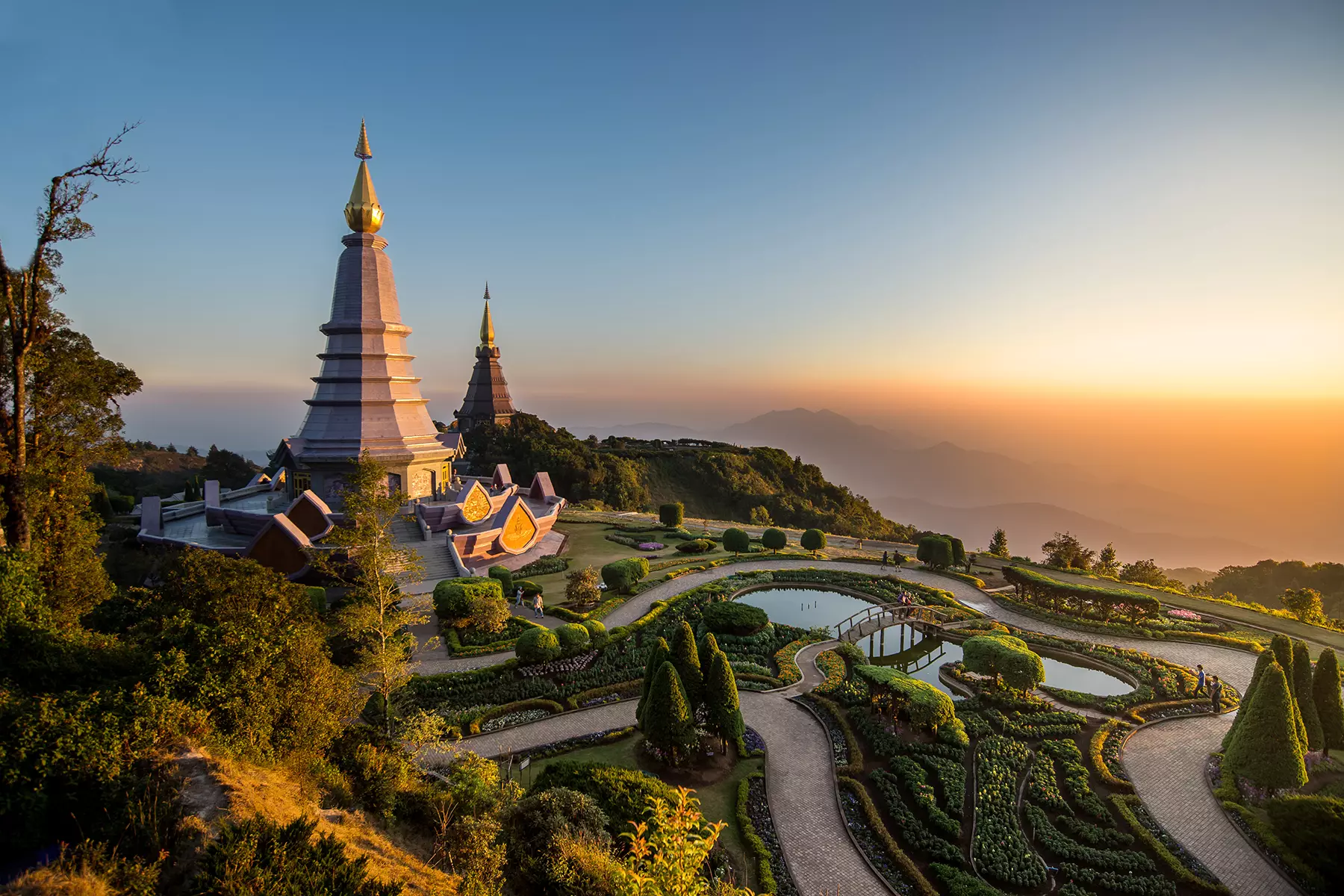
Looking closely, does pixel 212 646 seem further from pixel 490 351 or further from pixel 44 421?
pixel 490 351

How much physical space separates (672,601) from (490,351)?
45784mm

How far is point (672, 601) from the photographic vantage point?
2602cm

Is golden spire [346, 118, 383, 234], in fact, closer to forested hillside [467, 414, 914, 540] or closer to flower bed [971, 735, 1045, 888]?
forested hillside [467, 414, 914, 540]

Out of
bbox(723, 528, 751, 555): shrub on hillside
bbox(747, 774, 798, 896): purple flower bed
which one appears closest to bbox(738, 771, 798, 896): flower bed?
bbox(747, 774, 798, 896): purple flower bed

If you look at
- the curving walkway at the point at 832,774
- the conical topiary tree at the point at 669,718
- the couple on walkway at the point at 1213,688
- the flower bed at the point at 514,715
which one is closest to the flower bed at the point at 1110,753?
the curving walkway at the point at 832,774

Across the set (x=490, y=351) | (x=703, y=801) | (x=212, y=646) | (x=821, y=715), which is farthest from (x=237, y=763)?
(x=490, y=351)

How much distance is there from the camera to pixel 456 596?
2223cm

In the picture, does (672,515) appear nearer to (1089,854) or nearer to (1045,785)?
(1045,785)

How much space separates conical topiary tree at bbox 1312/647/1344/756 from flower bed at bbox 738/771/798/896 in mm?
13904

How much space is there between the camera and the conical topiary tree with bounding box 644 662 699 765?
14000 millimetres

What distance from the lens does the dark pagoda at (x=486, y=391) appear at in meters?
62.4

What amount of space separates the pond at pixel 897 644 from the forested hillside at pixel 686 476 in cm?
2213

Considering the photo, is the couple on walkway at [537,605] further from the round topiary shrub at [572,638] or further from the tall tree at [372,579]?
the tall tree at [372,579]

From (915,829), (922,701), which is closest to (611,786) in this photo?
(915,829)
